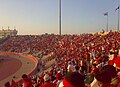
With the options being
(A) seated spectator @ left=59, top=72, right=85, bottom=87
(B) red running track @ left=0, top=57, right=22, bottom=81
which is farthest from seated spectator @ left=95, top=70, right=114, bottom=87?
(B) red running track @ left=0, top=57, right=22, bottom=81

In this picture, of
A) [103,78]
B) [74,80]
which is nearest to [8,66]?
[74,80]

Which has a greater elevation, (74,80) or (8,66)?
(74,80)

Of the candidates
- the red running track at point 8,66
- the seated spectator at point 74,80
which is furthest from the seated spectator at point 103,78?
the red running track at point 8,66

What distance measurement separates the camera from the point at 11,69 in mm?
40406

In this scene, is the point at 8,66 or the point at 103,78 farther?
the point at 8,66

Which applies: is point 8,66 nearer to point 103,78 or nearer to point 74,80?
Result: point 74,80

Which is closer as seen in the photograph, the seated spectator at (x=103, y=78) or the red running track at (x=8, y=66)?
the seated spectator at (x=103, y=78)

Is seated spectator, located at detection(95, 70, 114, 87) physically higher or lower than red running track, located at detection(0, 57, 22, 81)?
higher

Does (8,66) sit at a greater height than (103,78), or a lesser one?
lesser

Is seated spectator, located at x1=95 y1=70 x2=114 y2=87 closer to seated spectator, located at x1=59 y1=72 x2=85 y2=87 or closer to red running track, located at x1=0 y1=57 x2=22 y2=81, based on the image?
seated spectator, located at x1=59 y1=72 x2=85 y2=87

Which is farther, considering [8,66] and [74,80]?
[8,66]

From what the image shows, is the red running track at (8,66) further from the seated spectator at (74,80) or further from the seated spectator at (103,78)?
the seated spectator at (103,78)

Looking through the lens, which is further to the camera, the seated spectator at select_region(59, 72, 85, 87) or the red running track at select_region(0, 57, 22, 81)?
the red running track at select_region(0, 57, 22, 81)

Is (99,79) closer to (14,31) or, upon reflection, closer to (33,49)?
(33,49)
